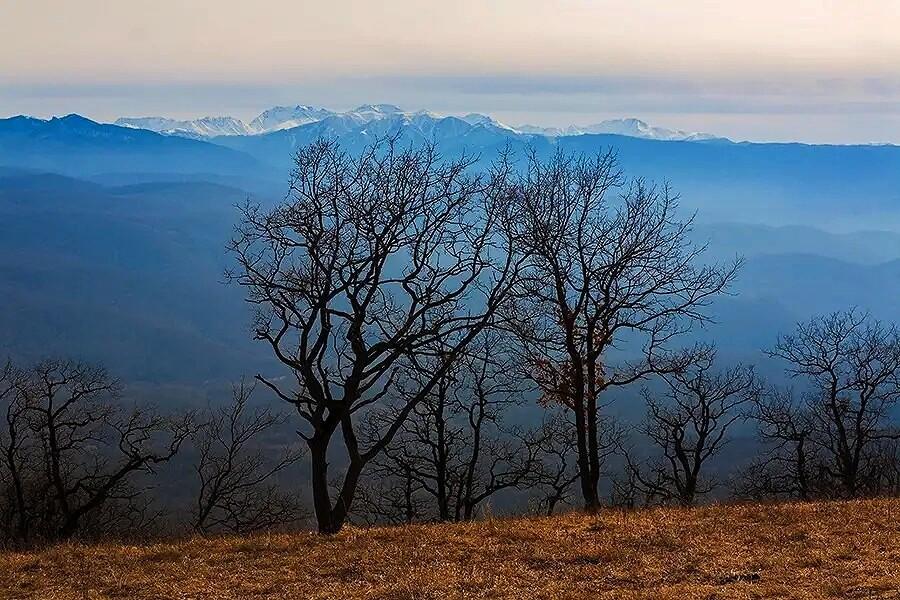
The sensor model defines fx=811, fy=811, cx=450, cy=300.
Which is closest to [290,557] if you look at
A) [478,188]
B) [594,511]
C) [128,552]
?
[128,552]

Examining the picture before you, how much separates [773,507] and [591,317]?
214 inches

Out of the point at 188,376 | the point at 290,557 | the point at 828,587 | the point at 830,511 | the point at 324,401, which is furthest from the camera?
the point at 188,376

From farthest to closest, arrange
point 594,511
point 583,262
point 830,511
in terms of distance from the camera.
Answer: point 583,262, point 594,511, point 830,511

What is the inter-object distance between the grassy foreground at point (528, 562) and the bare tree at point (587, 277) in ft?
14.4

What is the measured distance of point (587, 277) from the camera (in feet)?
56.2

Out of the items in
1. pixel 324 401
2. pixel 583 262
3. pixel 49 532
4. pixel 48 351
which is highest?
pixel 48 351

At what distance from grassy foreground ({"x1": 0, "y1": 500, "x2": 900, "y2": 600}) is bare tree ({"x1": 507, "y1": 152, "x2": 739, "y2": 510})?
439 centimetres

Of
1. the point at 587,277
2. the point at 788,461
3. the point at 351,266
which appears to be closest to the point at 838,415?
the point at 788,461

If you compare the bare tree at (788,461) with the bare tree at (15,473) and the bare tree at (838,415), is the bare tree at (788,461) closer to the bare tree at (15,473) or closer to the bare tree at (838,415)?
the bare tree at (838,415)

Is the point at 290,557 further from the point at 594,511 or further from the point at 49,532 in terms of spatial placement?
the point at 49,532

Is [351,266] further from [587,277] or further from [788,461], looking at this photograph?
[788,461]

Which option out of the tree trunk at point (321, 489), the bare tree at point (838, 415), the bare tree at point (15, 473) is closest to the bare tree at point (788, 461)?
the bare tree at point (838, 415)

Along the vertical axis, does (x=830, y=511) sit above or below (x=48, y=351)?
below

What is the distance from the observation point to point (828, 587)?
855cm
